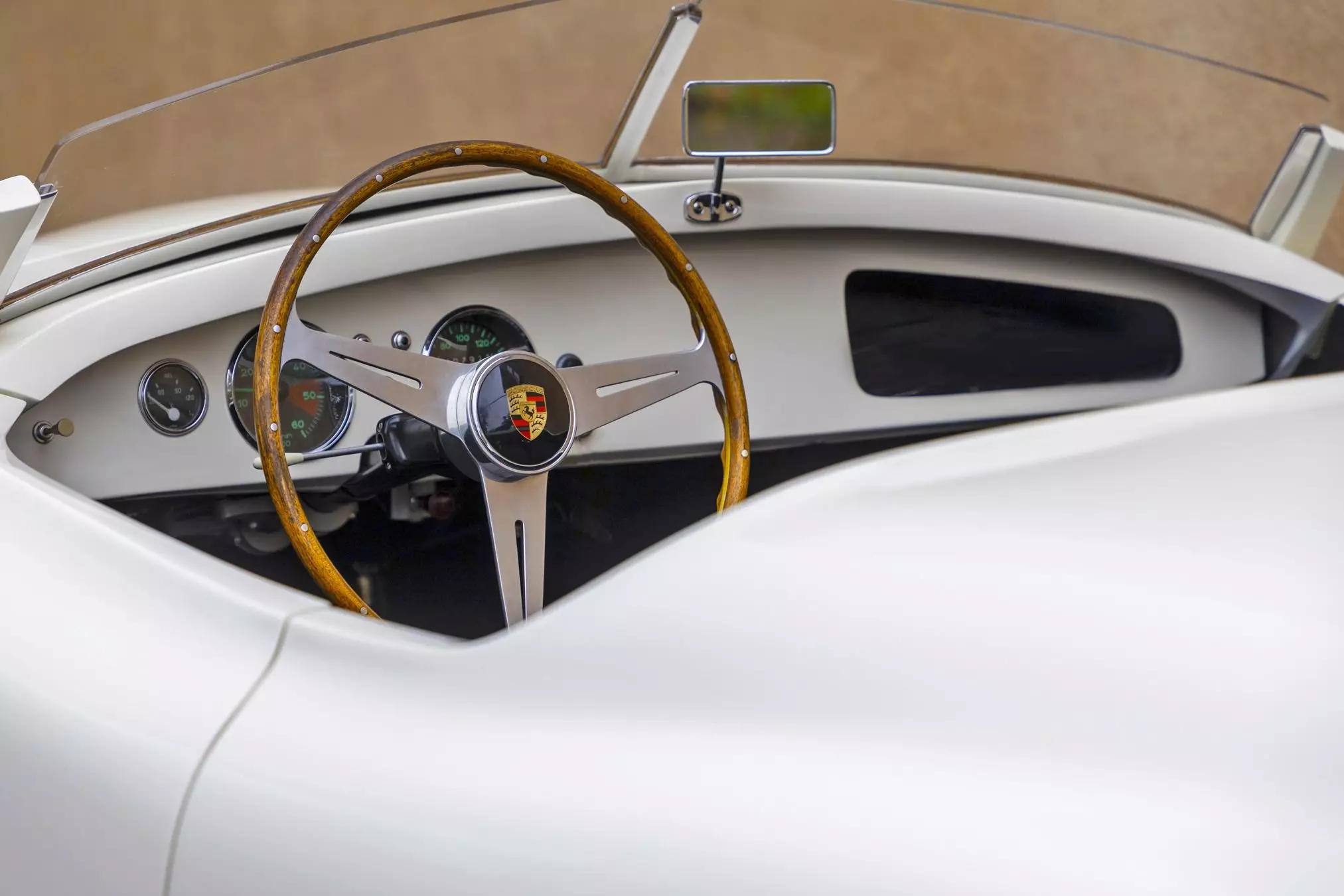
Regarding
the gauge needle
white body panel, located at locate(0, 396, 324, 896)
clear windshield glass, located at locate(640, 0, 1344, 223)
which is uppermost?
clear windshield glass, located at locate(640, 0, 1344, 223)

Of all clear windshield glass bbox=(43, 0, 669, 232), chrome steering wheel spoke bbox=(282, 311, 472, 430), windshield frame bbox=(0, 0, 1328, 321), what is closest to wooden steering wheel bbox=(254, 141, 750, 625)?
chrome steering wheel spoke bbox=(282, 311, 472, 430)

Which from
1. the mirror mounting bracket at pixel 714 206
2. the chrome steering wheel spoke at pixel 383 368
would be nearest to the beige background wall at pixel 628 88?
the mirror mounting bracket at pixel 714 206

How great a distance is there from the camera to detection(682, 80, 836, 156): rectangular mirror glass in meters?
1.47

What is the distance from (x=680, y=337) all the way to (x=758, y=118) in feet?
1.25

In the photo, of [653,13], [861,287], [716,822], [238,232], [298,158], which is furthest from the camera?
[861,287]

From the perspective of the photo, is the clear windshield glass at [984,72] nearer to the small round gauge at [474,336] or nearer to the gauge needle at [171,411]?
the small round gauge at [474,336]

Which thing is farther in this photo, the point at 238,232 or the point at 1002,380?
the point at 1002,380

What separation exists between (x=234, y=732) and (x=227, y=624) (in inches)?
4.3

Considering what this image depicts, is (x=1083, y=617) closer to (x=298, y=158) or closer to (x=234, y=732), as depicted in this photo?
(x=234, y=732)

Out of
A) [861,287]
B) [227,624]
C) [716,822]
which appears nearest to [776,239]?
[861,287]

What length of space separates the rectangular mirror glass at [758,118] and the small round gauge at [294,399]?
1.88 ft

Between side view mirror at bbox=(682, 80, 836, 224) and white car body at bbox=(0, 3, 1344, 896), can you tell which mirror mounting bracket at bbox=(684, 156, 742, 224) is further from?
white car body at bbox=(0, 3, 1344, 896)

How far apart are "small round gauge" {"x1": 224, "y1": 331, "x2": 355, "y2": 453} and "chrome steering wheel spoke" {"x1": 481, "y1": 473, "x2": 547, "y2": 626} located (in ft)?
0.99

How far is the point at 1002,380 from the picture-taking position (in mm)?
1919
